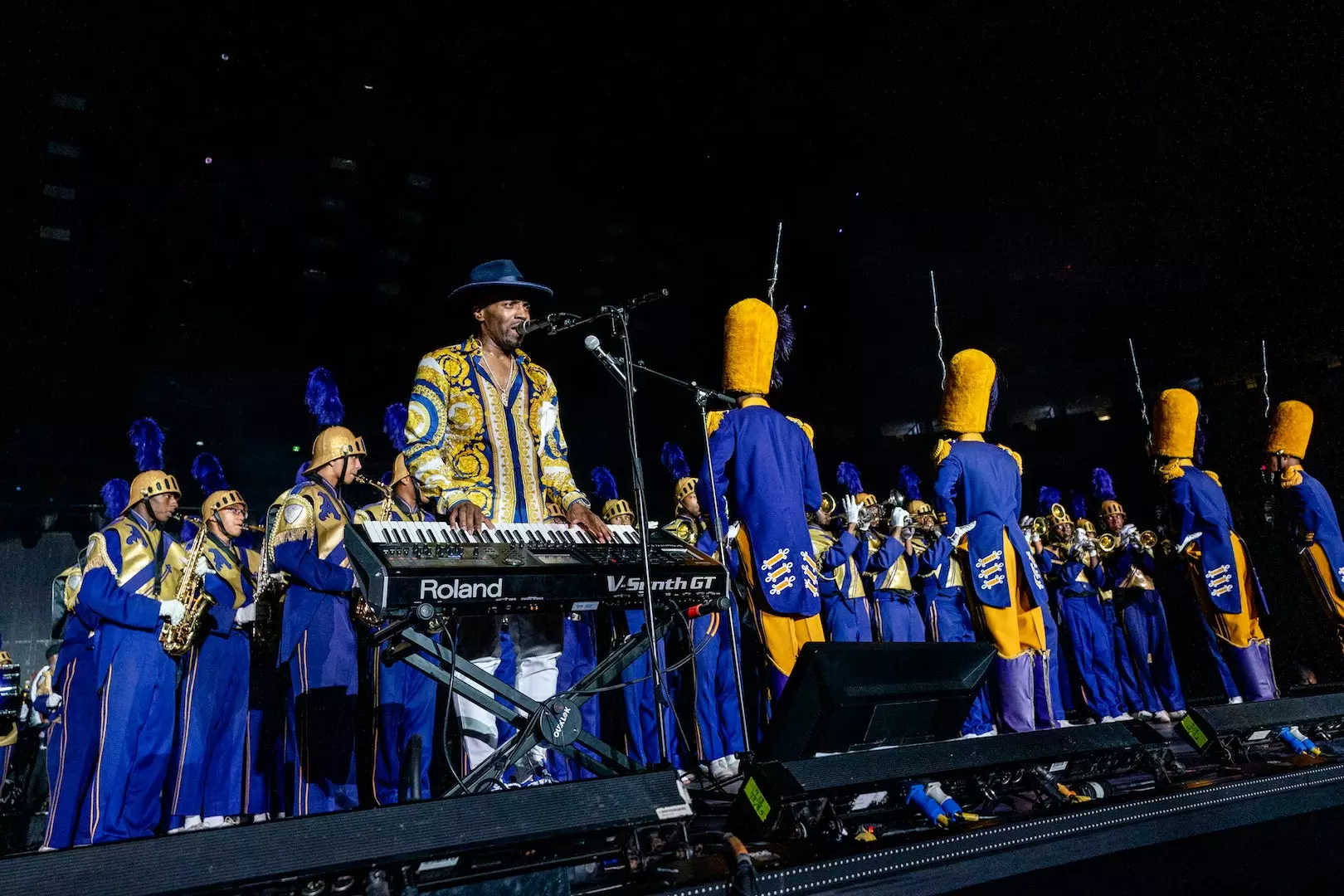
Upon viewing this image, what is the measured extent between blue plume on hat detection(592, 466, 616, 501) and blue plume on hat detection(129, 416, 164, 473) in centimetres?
402

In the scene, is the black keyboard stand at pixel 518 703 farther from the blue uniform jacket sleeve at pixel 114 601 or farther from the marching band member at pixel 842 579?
the marching band member at pixel 842 579

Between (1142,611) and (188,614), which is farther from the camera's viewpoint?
(1142,611)

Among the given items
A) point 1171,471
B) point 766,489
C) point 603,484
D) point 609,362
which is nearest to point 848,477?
point 603,484

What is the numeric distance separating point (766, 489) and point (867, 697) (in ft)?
4.69

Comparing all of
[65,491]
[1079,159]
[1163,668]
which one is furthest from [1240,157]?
[65,491]

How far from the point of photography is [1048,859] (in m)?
2.52

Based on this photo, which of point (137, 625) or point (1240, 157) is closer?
point (137, 625)

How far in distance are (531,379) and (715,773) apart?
2963 millimetres

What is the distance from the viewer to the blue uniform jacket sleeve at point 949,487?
5.14 metres

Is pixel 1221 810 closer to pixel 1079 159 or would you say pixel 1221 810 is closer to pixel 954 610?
pixel 954 610

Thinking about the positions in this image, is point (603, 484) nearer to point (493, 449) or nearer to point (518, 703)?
point (493, 449)

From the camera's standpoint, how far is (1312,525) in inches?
275

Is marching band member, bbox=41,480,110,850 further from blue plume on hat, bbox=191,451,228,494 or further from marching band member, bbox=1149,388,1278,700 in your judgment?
marching band member, bbox=1149,388,1278,700

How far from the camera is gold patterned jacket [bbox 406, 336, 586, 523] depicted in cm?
334
